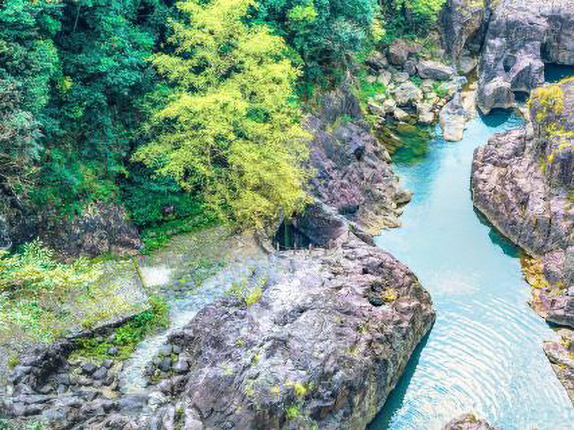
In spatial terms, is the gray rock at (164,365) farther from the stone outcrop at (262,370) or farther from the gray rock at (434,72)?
the gray rock at (434,72)

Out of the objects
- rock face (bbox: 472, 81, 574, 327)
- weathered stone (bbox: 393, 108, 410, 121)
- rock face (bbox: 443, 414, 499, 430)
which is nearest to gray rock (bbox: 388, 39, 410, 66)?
weathered stone (bbox: 393, 108, 410, 121)

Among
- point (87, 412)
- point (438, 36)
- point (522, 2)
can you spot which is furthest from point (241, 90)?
point (522, 2)

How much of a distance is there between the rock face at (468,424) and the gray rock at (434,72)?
37770mm

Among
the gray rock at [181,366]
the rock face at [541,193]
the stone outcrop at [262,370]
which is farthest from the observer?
the rock face at [541,193]

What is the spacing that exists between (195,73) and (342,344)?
1759cm

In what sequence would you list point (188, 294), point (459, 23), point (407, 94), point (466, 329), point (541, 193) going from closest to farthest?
point (188, 294) → point (466, 329) → point (541, 193) → point (407, 94) → point (459, 23)

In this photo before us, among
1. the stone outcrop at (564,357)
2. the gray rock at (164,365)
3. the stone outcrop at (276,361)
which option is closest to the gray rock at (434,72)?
the stone outcrop at (276,361)

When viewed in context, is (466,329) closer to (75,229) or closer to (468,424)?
(468,424)

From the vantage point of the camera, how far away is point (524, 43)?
189 ft

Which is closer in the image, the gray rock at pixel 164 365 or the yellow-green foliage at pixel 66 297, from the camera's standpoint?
the yellow-green foliage at pixel 66 297

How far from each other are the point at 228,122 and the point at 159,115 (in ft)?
11.8

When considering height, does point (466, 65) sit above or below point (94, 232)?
above

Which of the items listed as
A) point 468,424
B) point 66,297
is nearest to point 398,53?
point 468,424

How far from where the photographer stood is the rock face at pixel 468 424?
2541 centimetres
